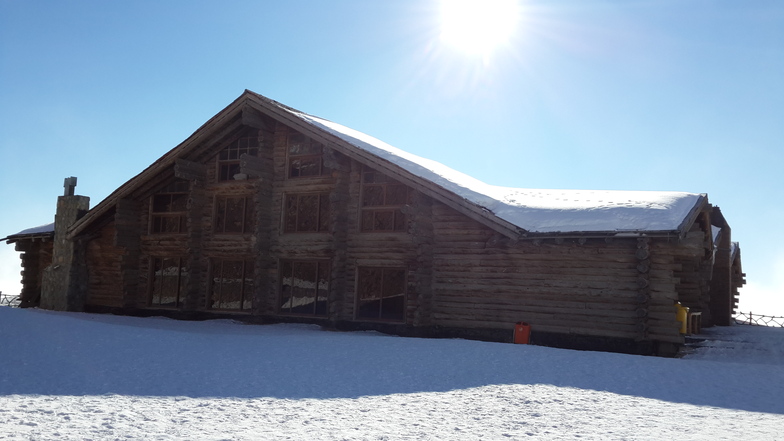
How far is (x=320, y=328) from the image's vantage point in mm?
20188

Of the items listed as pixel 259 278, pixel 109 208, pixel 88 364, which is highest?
pixel 109 208

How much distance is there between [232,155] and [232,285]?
471cm

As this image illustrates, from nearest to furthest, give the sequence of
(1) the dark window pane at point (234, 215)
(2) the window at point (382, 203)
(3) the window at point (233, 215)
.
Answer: (2) the window at point (382, 203) → (3) the window at point (233, 215) → (1) the dark window pane at point (234, 215)

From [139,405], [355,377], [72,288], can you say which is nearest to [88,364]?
[139,405]

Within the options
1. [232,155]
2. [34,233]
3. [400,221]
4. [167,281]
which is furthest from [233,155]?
[34,233]

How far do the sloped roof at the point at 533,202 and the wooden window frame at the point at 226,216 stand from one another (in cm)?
233

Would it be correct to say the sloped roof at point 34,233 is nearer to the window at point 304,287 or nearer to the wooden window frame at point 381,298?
the window at point 304,287

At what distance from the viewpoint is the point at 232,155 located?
77.0 feet

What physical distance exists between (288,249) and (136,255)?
23.8 feet

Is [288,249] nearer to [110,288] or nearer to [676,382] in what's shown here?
[110,288]

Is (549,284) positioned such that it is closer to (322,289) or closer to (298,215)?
(322,289)

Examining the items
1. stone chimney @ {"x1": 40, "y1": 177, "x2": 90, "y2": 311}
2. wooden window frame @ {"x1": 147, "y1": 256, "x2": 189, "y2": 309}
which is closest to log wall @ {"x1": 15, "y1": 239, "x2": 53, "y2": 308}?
stone chimney @ {"x1": 40, "y1": 177, "x2": 90, "y2": 311}

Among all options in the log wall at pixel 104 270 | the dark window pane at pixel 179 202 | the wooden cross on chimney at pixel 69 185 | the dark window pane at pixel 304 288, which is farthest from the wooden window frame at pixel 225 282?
the wooden cross on chimney at pixel 69 185

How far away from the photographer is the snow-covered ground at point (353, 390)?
722 centimetres
